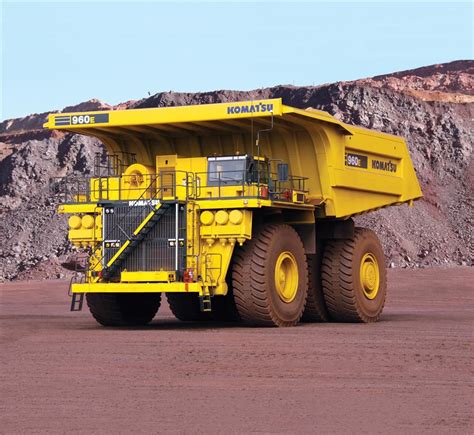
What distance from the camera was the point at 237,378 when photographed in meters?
13.8

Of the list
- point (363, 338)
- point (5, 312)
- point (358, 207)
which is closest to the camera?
point (363, 338)

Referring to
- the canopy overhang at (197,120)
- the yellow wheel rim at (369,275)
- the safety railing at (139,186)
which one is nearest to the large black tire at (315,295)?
the yellow wheel rim at (369,275)

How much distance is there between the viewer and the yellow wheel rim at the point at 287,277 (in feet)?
70.5

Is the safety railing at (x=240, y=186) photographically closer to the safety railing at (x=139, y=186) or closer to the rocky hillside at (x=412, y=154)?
the safety railing at (x=139, y=186)

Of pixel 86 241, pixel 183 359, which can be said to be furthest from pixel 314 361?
pixel 86 241

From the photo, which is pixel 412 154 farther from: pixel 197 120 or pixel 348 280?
pixel 197 120

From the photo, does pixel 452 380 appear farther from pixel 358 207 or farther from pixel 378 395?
pixel 358 207

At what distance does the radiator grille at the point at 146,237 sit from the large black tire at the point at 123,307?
1261 millimetres

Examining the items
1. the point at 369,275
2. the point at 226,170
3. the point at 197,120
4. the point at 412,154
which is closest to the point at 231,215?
the point at 226,170

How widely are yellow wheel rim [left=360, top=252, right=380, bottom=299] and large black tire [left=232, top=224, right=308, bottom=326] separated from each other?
9.43 feet

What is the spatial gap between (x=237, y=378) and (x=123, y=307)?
9.41 meters

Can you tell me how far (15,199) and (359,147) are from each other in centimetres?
4317

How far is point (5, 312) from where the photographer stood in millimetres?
30031

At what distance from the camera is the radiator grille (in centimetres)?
2095
